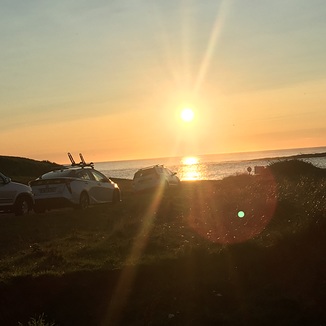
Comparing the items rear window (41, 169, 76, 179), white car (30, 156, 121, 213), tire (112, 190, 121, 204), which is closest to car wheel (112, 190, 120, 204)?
tire (112, 190, 121, 204)

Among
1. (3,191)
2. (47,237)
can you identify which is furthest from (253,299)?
(3,191)

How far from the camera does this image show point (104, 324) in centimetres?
865

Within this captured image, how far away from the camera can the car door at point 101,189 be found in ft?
74.0

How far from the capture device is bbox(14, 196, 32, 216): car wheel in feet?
65.0

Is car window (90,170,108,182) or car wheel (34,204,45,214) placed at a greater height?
car window (90,170,108,182)

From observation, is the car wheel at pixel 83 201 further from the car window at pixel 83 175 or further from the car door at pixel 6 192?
the car door at pixel 6 192

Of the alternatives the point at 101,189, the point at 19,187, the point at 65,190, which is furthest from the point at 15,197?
the point at 101,189

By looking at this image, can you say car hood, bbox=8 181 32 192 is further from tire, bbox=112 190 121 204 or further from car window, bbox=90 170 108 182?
tire, bbox=112 190 121 204

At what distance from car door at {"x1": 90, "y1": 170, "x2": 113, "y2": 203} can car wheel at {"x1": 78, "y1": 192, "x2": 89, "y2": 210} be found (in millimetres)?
686

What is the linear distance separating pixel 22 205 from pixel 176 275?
1112cm

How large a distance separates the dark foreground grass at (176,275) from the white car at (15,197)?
5.22m

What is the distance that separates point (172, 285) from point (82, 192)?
39.2 ft

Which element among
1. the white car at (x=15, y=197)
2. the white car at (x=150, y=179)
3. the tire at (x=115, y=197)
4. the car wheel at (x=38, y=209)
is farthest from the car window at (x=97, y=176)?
the white car at (x=150, y=179)

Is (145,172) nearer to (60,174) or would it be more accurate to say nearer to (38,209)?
(60,174)
